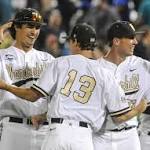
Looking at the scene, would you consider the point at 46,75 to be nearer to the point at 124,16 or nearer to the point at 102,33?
the point at 102,33

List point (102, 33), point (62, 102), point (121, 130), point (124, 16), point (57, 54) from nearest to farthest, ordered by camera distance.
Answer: point (62, 102) → point (121, 130) → point (57, 54) → point (102, 33) → point (124, 16)

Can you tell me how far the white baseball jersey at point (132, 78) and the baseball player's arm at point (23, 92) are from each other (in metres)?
0.97

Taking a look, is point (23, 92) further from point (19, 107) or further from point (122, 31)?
point (122, 31)

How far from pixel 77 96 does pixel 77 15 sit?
Result: 7676mm

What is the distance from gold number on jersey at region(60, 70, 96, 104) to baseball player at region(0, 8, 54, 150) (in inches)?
31.2

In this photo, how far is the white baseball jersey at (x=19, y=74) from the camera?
7.31m

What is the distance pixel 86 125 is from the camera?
22.1 ft

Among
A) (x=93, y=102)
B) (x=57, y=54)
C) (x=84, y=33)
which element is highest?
(x=84, y=33)

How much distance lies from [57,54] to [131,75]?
15.3 feet

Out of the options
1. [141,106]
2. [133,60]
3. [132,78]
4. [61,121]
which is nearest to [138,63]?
[133,60]

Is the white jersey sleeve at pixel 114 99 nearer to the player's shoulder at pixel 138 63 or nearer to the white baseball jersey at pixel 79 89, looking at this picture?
the white baseball jersey at pixel 79 89

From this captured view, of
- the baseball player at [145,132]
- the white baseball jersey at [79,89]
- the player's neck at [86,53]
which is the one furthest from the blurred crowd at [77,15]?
the white baseball jersey at [79,89]

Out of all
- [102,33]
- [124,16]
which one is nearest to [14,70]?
[102,33]

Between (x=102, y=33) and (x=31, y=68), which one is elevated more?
(x=31, y=68)
